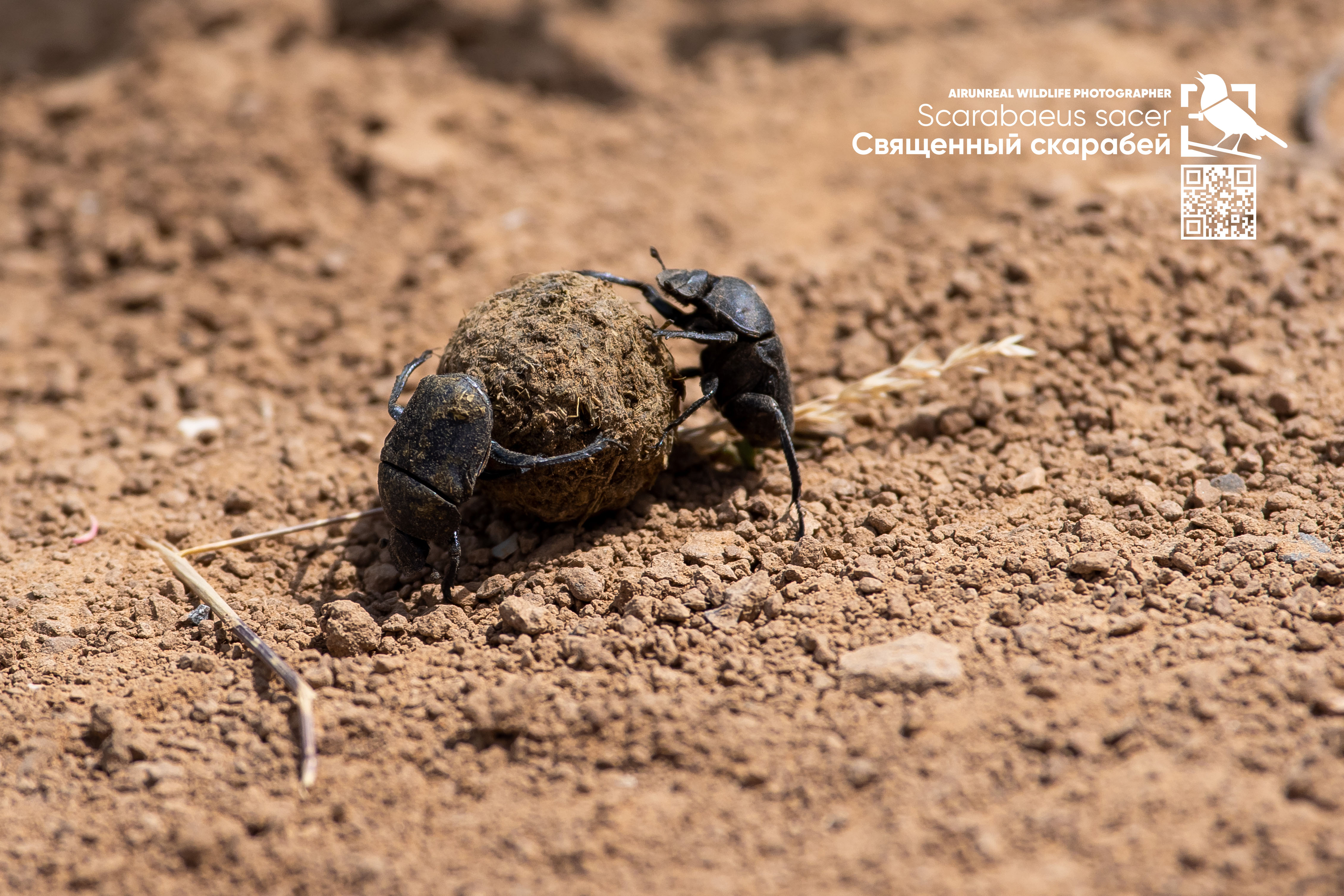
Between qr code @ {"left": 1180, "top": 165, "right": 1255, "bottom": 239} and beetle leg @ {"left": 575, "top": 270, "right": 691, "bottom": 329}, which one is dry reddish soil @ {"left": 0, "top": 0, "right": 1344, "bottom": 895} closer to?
qr code @ {"left": 1180, "top": 165, "right": 1255, "bottom": 239}

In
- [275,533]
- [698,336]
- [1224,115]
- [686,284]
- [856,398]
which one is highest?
[1224,115]

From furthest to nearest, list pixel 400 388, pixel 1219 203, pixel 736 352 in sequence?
pixel 1219 203
pixel 736 352
pixel 400 388

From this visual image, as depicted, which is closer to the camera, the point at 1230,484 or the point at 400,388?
the point at 400,388

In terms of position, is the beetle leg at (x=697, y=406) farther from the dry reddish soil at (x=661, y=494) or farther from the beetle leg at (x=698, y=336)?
the dry reddish soil at (x=661, y=494)

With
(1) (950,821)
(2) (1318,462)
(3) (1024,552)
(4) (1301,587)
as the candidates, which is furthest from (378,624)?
(2) (1318,462)

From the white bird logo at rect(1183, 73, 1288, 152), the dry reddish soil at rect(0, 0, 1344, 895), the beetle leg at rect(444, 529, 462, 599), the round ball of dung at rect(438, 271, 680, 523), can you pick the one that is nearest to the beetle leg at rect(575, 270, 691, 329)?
the round ball of dung at rect(438, 271, 680, 523)

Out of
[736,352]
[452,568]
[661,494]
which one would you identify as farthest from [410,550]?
[736,352]

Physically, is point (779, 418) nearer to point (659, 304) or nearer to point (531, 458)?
point (659, 304)
